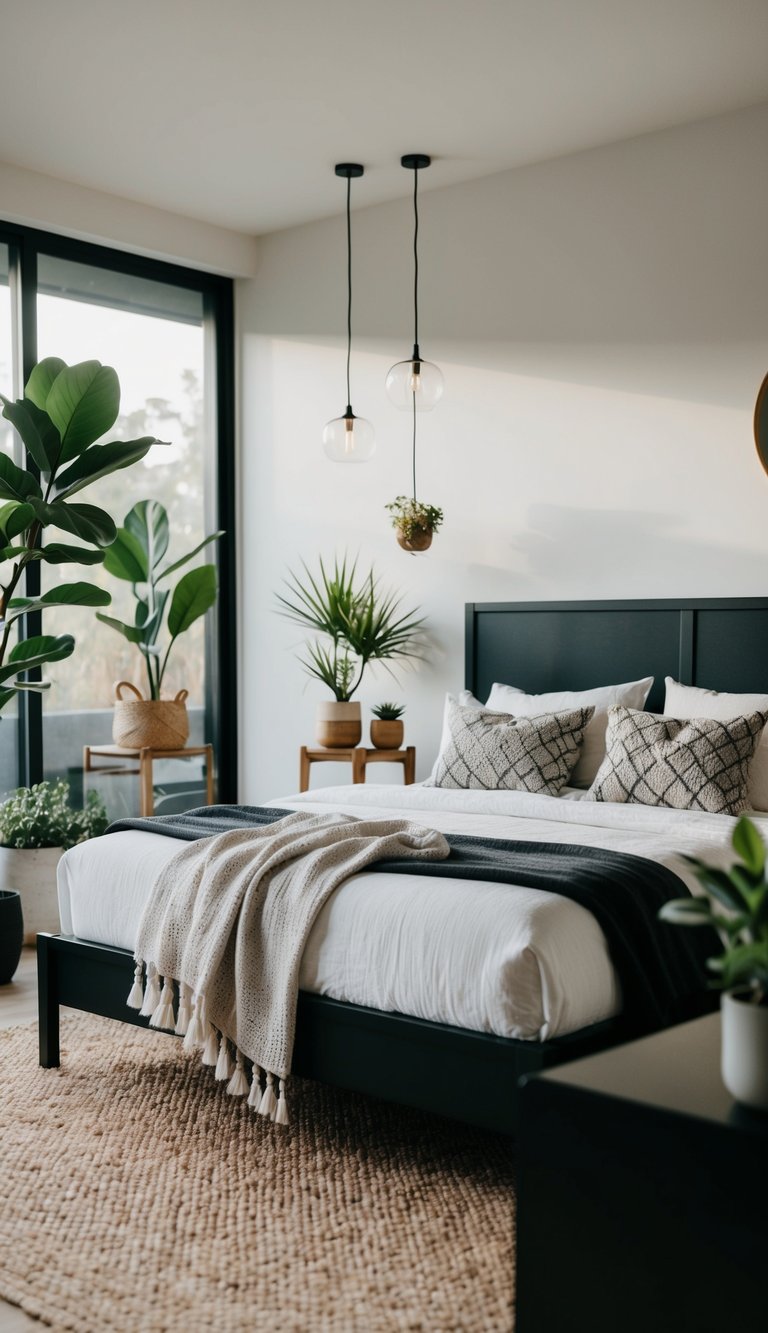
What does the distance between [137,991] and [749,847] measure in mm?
2009

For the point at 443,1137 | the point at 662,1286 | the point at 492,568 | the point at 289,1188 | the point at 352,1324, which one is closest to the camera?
the point at 662,1286

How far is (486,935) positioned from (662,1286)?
993mm

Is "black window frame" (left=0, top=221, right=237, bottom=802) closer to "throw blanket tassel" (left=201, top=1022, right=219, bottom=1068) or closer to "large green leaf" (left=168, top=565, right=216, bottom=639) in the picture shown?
"large green leaf" (left=168, top=565, right=216, bottom=639)

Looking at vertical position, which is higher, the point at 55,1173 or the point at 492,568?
the point at 492,568

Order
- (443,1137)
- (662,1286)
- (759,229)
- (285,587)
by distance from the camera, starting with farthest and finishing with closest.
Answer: (285,587)
(759,229)
(443,1137)
(662,1286)

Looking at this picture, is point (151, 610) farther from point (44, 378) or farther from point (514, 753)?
point (514, 753)

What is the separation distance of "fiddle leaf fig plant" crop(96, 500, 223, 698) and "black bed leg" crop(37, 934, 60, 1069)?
7.04ft

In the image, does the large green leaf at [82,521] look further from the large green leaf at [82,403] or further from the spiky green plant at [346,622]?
the spiky green plant at [346,622]

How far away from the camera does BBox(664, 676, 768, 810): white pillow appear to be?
13.4ft

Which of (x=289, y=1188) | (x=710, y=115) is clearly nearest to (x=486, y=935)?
(x=289, y=1188)

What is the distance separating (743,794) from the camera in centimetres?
394

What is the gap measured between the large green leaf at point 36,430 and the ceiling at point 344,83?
44.1 inches

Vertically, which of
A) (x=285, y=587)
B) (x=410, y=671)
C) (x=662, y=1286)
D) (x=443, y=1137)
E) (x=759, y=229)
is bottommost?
(x=443, y=1137)

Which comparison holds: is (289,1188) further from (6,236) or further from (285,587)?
(6,236)
